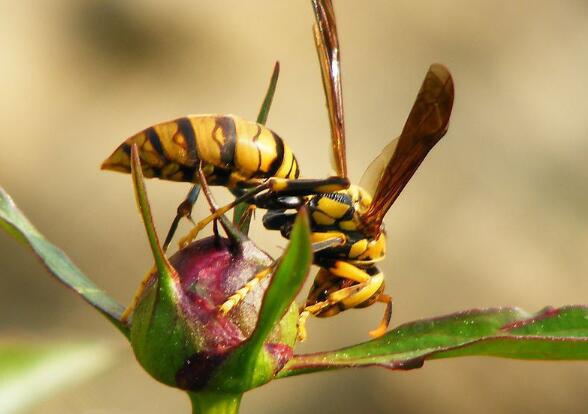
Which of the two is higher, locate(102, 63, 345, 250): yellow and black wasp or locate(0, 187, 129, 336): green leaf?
locate(102, 63, 345, 250): yellow and black wasp

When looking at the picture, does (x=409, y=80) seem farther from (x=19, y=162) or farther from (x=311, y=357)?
(x=311, y=357)

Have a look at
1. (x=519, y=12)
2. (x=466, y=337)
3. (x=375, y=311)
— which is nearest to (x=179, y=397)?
(x=375, y=311)

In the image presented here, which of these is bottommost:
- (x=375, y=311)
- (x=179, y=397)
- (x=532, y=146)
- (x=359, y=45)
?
(x=179, y=397)

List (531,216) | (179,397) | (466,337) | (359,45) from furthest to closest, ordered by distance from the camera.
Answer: (359,45) → (531,216) → (179,397) → (466,337)

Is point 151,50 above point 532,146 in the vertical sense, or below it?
above

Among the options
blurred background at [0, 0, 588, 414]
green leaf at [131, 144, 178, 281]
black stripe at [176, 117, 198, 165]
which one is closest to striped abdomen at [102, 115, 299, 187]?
black stripe at [176, 117, 198, 165]

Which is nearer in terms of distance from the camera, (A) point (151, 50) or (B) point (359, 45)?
(A) point (151, 50)

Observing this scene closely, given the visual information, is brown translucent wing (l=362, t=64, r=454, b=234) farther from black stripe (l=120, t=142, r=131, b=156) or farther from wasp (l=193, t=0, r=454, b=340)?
black stripe (l=120, t=142, r=131, b=156)
